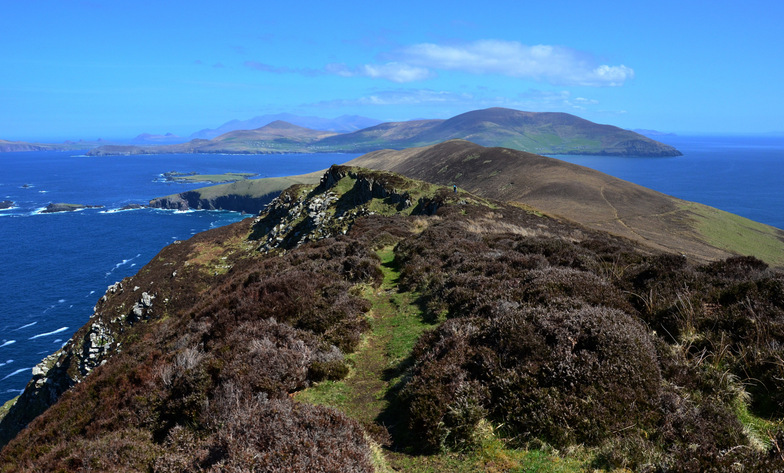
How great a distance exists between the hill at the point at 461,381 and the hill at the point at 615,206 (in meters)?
44.6

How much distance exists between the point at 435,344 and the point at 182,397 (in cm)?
517

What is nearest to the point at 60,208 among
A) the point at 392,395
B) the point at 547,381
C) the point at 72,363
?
the point at 72,363

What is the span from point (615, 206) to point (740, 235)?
1912 centimetres

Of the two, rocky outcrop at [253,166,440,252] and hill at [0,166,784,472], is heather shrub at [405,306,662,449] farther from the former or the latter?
rocky outcrop at [253,166,440,252]

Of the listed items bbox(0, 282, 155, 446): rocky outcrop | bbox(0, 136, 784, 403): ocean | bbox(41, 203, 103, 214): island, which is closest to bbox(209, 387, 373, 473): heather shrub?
bbox(0, 282, 155, 446): rocky outcrop

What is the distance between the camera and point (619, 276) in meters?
11.9

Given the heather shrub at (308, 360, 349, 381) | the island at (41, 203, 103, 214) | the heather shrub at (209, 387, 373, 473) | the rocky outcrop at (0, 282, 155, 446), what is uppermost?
the heather shrub at (209, 387, 373, 473)

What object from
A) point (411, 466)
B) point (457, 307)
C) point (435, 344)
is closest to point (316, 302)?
point (457, 307)

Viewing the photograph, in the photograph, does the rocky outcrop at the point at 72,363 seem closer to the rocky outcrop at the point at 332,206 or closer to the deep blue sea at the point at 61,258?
the deep blue sea at the point at 61,258

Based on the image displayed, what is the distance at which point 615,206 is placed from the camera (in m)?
75.1

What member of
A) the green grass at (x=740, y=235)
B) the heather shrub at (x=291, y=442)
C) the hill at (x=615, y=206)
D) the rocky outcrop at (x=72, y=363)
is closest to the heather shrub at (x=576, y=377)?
the heather shrub at (x=291, y=442)

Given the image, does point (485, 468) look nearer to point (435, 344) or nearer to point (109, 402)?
point (435, 344)

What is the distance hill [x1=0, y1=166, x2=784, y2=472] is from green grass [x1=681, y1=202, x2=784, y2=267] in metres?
54.2

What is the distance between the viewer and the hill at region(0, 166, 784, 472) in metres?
5.29
